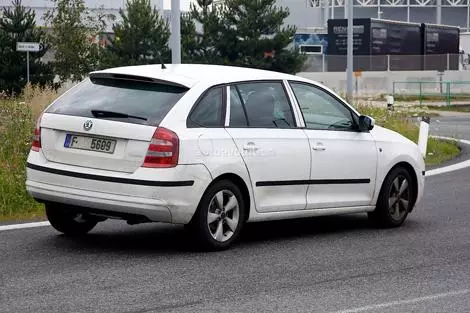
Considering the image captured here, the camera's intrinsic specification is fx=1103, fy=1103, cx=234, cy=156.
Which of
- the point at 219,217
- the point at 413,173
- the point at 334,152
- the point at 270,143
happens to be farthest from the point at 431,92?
the point at 219,217

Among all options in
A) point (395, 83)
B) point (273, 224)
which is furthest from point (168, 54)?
point (273, 224)

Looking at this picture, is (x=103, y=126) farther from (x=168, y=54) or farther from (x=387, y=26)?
(x=387, y=26)

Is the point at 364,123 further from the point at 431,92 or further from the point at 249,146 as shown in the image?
the point at 431,92

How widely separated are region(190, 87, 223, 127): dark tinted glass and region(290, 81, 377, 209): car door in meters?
1.02

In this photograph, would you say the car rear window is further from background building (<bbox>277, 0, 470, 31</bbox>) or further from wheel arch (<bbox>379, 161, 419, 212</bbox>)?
background building (<bbox>277, 0, 470, 31</bbox>)

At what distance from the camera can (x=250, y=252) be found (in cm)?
935

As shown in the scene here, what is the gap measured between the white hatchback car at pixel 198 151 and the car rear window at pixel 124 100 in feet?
0.04

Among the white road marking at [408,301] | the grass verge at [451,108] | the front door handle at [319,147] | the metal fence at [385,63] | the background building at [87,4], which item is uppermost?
the background building at [87,4]

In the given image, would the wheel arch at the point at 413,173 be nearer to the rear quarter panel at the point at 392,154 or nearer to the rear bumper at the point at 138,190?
the rear quarter panel at the point at 392,154

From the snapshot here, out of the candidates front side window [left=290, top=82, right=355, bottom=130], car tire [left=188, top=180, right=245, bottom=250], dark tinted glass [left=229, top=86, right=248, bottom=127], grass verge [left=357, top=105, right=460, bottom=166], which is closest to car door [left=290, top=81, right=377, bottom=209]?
front side window [left=290, top=82, right=355, bottom=130]

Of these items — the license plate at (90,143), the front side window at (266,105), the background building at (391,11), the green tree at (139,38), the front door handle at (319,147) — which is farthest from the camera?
the background building at (391,11)

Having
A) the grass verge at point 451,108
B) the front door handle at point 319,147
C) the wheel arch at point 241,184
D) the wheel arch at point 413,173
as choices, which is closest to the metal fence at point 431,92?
the grass verge at point 451,108

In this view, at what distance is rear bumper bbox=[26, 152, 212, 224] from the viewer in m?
8.66

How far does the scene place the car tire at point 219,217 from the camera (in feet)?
29.5
